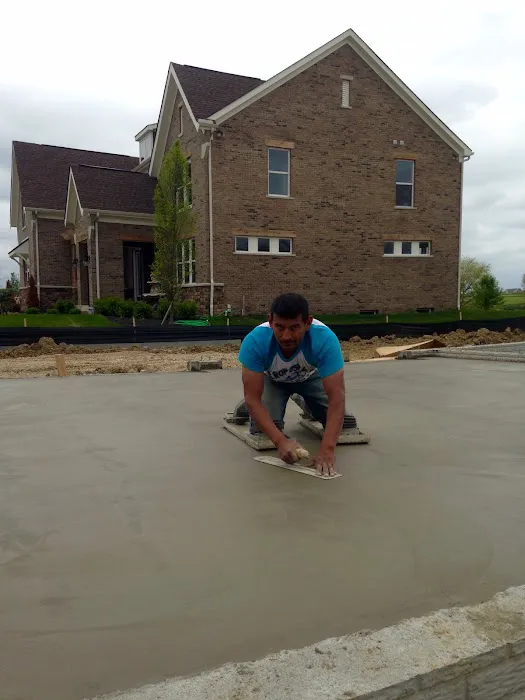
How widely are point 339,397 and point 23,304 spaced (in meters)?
23.9

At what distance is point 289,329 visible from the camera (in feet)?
10.4

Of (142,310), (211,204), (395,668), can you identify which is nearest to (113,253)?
(142,310)

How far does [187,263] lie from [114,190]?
484 cm

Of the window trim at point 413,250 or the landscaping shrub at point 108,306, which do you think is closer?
the landscaping shrub at point 108,306

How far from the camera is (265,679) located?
1.42 m

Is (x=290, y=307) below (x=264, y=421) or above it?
above

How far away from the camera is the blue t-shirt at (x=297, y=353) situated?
3365mm

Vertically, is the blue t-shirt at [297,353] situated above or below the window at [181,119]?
below

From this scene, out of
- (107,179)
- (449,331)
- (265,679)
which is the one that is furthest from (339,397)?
(107,179)

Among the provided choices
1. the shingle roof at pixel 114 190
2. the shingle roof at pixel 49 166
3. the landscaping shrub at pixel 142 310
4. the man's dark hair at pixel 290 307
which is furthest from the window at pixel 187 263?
the man's dark hair at pixel 290 307

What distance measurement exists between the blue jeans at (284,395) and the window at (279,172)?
1475 centimetres

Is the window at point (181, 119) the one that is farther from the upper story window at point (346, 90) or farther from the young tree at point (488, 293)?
the young tree at point (488, 293)

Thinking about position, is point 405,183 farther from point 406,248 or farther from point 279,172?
point 279,172

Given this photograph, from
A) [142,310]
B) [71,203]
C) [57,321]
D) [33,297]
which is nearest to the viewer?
[57,321]
